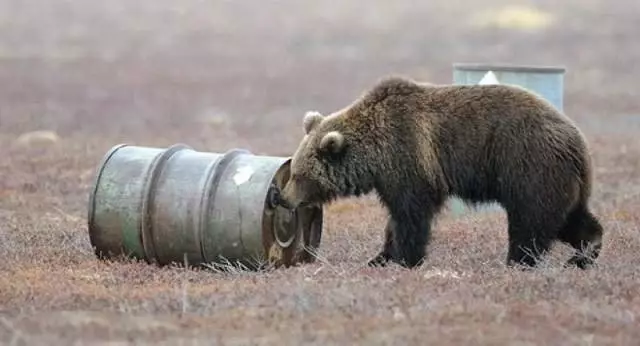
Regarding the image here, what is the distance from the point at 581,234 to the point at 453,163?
1.29 meters

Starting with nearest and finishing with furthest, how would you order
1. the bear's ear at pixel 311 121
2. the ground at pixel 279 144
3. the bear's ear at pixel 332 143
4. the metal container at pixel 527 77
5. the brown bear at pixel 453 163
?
the ground at pixel 279 144, the brown bear at pixel 453 163, the bear's ear at pixel 332 143, the bear's ear at pixel 311 121, the metal container at pixel 527 77

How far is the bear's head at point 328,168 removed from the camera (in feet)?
35.3

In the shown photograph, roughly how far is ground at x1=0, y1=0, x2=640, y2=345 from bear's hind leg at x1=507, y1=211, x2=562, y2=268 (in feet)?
0.99

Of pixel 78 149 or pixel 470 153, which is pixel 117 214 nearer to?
pixel 470 153

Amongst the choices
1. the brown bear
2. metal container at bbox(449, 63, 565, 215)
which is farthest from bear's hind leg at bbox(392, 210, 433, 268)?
metal container at bbox(449, 63, 565, 215)

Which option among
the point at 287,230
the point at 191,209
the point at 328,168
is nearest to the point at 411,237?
the point at 328,168

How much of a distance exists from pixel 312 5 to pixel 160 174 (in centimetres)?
4674

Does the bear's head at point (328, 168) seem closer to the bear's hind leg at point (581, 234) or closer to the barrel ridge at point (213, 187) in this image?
the barrel ridge at point (213, 187)

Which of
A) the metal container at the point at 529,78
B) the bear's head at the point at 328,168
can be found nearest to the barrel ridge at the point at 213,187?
the bear's head at the point at 328,168

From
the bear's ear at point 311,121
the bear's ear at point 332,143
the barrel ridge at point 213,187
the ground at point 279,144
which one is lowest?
the ground at point 279,144

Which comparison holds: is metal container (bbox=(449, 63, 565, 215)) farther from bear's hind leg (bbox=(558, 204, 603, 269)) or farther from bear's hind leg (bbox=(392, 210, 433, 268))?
bear's hind leg (bbox=(392, 210, 433, 268))

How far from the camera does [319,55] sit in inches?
1716

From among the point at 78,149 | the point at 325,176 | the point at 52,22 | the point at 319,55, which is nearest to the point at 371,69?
the point at 319,55

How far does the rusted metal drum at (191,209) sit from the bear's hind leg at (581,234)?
2.31 m
